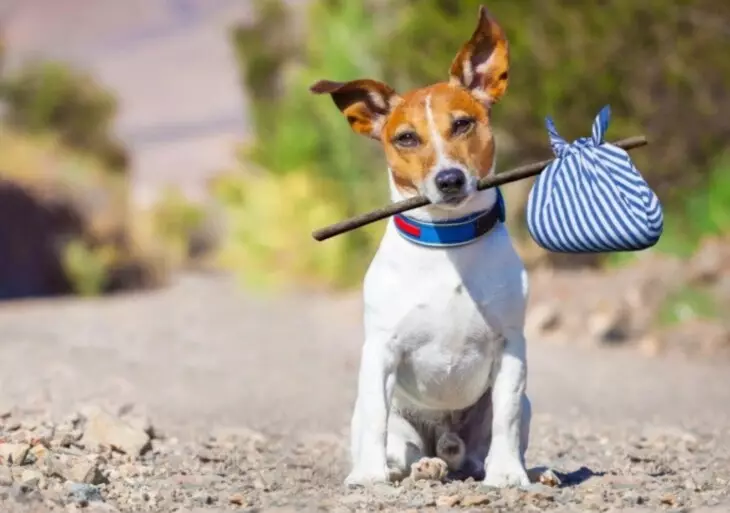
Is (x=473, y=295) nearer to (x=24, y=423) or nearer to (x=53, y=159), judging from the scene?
(x=24, y=423)

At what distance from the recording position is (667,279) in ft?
40.3

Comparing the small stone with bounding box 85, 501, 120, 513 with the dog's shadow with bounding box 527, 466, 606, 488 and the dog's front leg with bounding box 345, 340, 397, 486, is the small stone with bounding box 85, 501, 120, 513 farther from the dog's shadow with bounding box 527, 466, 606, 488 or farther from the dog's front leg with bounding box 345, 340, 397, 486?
the dog's shadow with bounding box 527, 466, 606, 488

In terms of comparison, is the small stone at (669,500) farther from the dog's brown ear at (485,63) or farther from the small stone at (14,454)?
the small stone at (14,454)

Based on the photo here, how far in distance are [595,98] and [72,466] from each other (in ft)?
39.7

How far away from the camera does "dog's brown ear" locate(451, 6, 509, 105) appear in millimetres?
4637

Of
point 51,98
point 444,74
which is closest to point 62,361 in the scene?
point 444,74

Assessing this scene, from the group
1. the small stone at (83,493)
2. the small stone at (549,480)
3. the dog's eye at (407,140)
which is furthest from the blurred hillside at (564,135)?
the small stone at (83,493)

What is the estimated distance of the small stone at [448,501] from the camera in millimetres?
3986

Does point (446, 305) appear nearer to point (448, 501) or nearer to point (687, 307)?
point (448, 501)

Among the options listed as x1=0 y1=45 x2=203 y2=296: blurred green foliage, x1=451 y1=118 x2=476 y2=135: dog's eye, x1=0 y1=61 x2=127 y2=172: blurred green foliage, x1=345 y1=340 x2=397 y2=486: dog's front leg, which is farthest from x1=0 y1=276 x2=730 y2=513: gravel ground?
x1=0 y1=61 x2=127 y2=172: blurred green foliage

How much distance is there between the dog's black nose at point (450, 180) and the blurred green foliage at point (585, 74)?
9.62 m

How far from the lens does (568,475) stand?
4949mm

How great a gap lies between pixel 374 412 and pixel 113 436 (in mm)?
1334

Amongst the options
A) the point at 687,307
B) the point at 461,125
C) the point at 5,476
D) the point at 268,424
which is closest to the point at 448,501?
the point at 461,125
